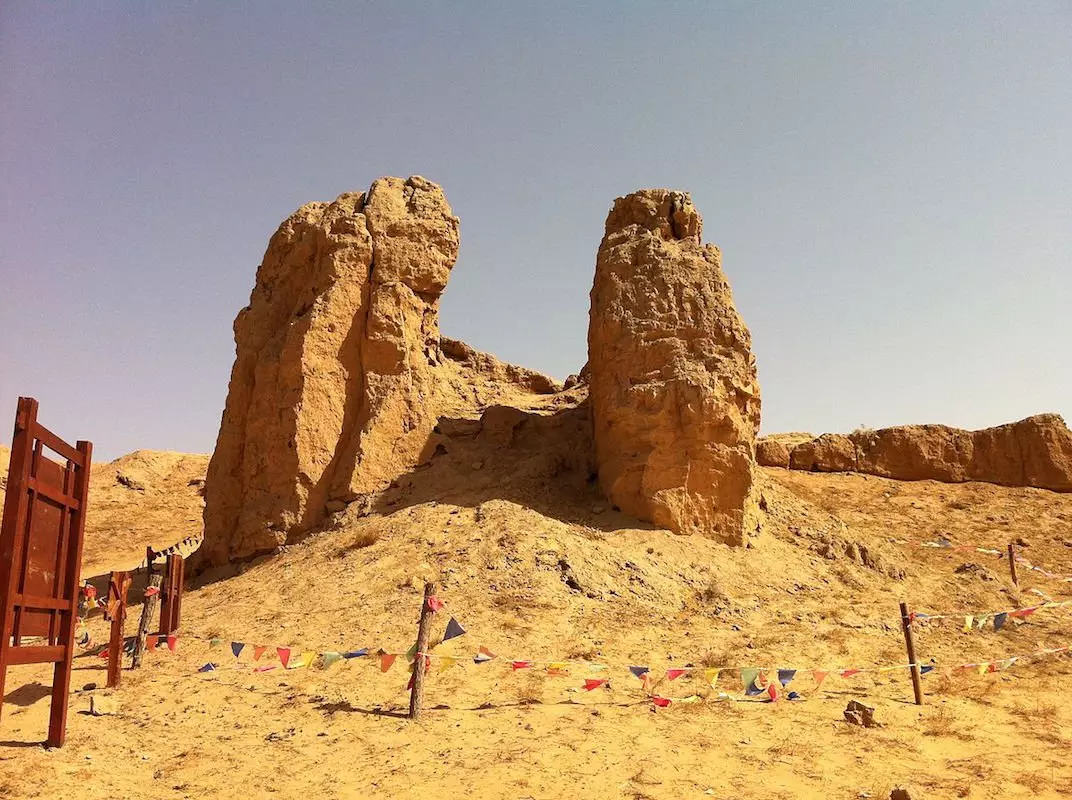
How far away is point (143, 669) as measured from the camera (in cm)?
962

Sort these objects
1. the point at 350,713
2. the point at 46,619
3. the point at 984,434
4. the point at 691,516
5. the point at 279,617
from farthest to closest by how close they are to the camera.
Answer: the point at 984,434 → the point at 691,516 → the point at 279,617 → the point at 350,713 → the point at 46,619

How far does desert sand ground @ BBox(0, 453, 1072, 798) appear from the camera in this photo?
22.0 feet

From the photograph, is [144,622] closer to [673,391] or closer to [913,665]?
[673,391]

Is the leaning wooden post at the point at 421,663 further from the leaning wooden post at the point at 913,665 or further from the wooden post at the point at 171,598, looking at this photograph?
the leaning wooden post at the point at 913,665

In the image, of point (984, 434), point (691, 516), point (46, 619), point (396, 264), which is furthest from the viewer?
point (984, 434)

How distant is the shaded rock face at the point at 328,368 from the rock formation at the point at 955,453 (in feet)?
43.7

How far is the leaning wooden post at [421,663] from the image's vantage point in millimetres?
7957

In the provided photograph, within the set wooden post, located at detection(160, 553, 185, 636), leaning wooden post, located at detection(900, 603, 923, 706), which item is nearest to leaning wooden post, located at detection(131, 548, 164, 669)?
wooden post, located at detection(160, 553, 185, 636)

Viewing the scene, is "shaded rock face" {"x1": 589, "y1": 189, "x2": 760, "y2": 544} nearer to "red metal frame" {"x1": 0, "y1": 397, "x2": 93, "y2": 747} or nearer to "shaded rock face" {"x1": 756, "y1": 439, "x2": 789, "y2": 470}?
"shaded rock face" {"x1": 756, "y1": 439, "x2": 789, "y2": 470}

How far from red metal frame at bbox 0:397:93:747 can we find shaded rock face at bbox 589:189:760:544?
30.2 ft

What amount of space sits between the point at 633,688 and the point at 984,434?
60.6 feet

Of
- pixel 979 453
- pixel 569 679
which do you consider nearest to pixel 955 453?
pixel 979 453

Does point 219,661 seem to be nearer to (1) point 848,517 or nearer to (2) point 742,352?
(2) point 742,352

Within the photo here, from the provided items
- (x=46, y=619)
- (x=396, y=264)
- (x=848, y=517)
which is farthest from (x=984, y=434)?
(x=46, y=619)
